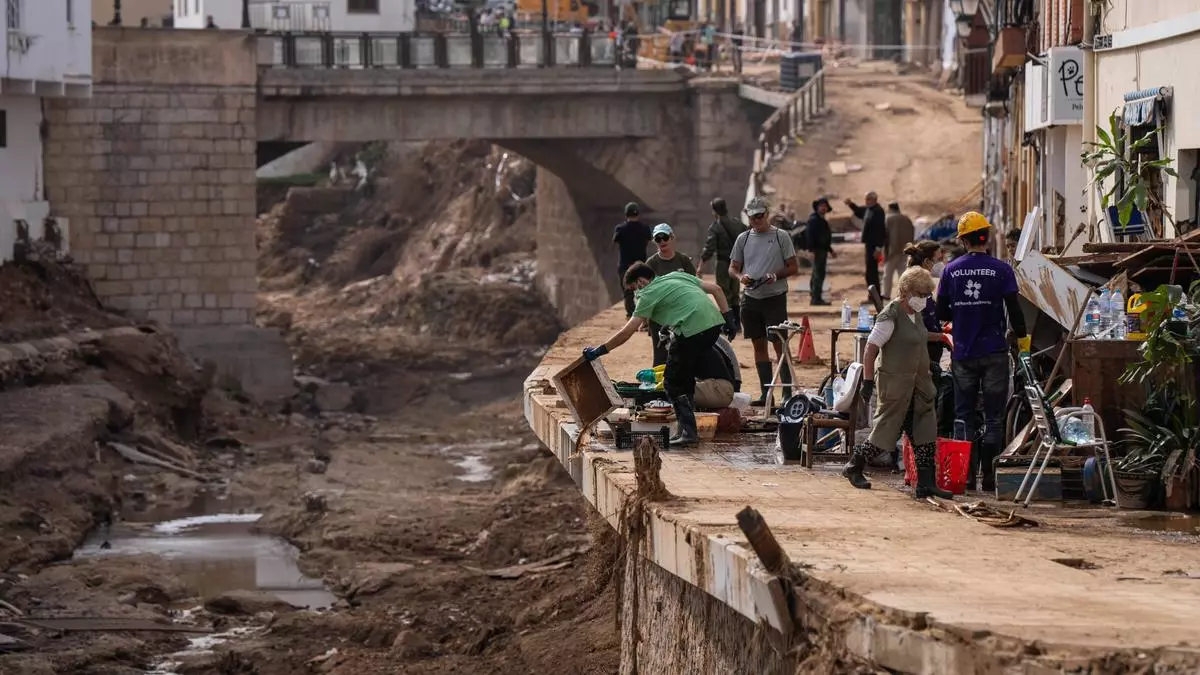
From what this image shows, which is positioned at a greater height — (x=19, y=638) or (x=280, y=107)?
(x=280, y=107)

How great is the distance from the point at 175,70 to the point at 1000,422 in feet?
79.0

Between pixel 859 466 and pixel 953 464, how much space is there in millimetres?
545

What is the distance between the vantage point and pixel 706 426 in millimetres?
14531

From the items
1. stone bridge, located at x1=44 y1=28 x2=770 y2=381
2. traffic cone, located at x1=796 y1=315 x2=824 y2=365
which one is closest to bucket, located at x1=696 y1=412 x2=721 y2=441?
traffic cone, located at x1=796 y1=315 x2=824 y2=365

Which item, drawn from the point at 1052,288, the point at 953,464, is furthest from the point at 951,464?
the point at 1052,288

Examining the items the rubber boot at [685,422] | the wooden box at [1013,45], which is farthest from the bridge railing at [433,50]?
the rubber boot at [685,422]

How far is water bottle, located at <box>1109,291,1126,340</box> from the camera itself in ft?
42.4

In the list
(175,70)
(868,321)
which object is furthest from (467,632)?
(175,70)

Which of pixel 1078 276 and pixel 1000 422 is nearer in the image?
pixel 1000 422

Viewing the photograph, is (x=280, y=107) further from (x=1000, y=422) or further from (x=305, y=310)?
(x=1000, y=422)

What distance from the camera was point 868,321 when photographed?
15.2 metres

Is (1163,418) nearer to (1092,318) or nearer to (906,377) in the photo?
(1092,318)

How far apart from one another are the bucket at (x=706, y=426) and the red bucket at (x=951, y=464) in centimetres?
225

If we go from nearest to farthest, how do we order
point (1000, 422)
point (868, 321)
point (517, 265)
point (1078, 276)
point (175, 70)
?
point (1000, 422)
point (1078, 276)
point (868, 321)
point (175, 70)
point (517, 265)
